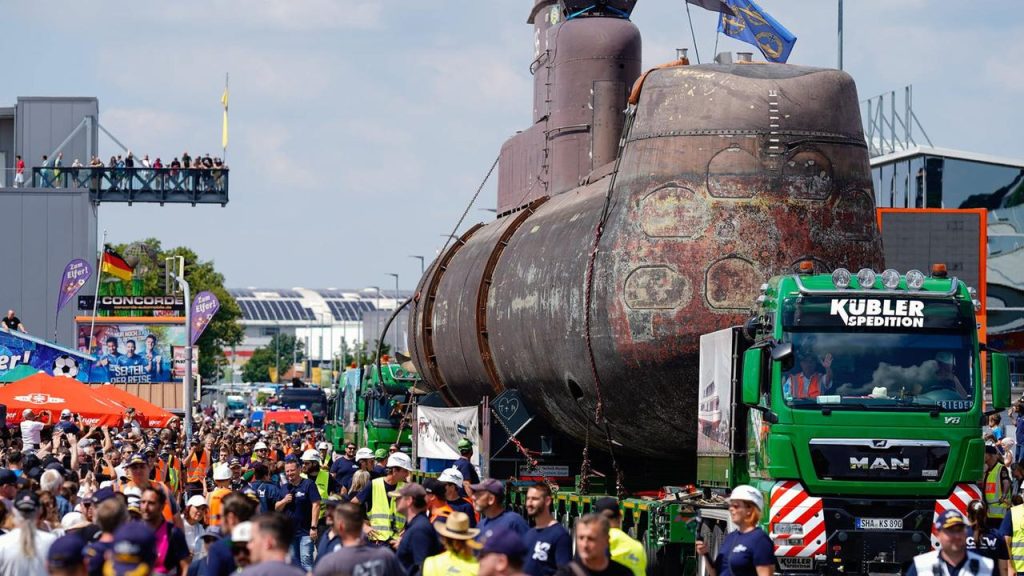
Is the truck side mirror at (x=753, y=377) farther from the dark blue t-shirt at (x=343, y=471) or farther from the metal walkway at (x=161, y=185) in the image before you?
the metal walkway at (x=161, y=185)

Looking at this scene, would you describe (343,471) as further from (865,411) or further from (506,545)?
(506,545)

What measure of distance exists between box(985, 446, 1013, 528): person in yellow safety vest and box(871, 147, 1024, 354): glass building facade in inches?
906

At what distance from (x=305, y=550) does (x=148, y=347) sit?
43.4 m

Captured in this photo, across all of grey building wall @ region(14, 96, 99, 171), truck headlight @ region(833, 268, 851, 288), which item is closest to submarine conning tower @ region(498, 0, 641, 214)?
truck headlight @ region(833, 268, 851, 288)

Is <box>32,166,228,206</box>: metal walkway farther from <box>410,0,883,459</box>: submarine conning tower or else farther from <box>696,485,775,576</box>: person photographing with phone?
<box>696,485,775,576</box>: person photographing with phone

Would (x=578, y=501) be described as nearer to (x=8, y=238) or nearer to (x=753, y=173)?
(x=753, y=173)

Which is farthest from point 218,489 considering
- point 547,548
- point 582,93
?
point 582,93

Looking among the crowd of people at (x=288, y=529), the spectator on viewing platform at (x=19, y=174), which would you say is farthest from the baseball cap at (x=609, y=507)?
the spectator on viewing platform at (x=19, y=174)

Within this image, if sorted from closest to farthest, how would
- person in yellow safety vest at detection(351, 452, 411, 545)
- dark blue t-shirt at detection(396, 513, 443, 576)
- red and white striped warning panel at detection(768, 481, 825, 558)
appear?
1. dark blue t-shirt at detection(396, 513, 443, 576)
2. red and white striped warning panel at detection(768, 481, 825, 558)
3. person in yellow safety vest at detection(351, 452, 411, 545)

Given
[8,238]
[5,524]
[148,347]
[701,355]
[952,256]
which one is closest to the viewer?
[5,524]

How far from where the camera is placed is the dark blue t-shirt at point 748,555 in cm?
1015

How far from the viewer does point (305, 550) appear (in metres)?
17.6

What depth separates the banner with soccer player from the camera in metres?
59.2

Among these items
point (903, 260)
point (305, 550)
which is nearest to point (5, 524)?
point (305, 550)
